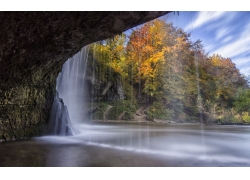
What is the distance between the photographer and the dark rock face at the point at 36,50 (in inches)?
91.8

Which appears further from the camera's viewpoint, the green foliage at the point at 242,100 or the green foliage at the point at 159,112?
the green foliage at the point at 242,100

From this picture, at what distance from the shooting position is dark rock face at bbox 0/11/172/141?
2331 millimetres

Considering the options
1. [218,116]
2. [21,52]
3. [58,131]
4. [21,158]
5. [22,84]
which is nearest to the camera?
[21,158]

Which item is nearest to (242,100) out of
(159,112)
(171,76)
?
(171,76)

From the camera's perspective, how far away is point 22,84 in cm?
361

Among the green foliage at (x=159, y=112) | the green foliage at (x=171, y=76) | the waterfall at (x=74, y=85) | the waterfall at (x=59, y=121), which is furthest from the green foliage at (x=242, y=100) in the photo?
the waterfall at (x=59, y=121)

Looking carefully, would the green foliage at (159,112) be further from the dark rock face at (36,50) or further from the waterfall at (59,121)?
the dark rock face at (36,50)

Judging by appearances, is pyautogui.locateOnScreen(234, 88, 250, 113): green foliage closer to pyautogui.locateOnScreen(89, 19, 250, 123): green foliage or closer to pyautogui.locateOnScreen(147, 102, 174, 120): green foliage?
pyautogui.locateOnScreen(89, 19, 250, 123): green foliage

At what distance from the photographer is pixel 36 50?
290cm

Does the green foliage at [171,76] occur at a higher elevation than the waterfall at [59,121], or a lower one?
higher

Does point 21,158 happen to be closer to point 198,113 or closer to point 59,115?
point 59,115

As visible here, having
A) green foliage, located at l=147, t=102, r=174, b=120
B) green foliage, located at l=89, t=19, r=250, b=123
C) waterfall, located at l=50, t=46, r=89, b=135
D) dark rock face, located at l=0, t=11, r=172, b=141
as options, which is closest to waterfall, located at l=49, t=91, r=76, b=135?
dark rock face, located at l=0, t=11, r=172, b=141

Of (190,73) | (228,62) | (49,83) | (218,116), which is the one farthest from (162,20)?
(49,83)

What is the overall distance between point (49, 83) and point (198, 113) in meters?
8.61
